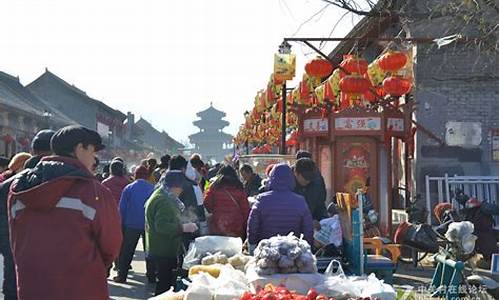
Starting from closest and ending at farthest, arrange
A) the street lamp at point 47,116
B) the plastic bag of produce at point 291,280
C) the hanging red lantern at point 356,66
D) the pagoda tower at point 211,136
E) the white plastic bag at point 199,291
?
the white plastic bag at point 199,291 < the plastic bag of produce at point 291,280 < the hanging red lantern at point 356,66 < the street lamp at point 47,116 < the pagoda tower at point 211,136

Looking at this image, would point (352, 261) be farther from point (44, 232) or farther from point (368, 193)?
point (368, 193)

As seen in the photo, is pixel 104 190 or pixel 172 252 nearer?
pixel 104 190

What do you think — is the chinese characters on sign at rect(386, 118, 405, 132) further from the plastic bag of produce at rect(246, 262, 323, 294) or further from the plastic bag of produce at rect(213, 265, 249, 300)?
the plastic bag of produce at rect(246, 262, 323, 294)

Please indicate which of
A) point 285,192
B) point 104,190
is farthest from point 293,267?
point 104,190

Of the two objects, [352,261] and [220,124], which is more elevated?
[220,124]

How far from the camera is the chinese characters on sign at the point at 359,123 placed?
42.6ft

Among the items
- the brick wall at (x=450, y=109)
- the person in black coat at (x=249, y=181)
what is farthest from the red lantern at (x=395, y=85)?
the person in black coat at (x=249, y=181)

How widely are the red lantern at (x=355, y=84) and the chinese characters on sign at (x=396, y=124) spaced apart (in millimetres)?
815

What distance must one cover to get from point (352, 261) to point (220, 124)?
316 feet

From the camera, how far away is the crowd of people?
396 centimetres

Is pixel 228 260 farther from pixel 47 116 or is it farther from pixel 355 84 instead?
pixel 47 116

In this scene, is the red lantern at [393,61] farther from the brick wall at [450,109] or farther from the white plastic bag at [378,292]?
the white plastic bag at [378,292]

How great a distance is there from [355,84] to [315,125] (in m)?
1.35

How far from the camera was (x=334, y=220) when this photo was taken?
708cm
